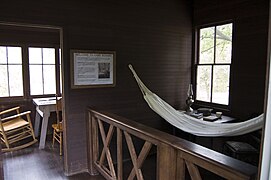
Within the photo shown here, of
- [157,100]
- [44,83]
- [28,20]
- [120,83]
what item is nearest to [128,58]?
[120,83]

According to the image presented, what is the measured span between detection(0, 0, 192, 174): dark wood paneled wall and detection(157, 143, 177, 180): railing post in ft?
5.57

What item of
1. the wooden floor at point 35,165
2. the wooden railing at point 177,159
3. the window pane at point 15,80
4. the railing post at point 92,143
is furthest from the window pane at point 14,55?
the wooden railing at point 177,159

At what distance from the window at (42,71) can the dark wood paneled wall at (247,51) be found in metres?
3.61

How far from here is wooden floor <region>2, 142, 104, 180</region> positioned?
3.11 m

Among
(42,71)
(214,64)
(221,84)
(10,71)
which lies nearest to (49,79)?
(42,71)

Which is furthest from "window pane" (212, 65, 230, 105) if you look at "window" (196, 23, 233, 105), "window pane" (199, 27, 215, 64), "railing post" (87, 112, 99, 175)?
"railing post" (87, 112, 99, 175)

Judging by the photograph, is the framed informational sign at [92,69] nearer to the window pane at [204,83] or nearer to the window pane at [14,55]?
the window pane at [204,83]

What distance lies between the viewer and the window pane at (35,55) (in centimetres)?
488

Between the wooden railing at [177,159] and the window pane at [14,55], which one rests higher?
the window pane at [14,55]

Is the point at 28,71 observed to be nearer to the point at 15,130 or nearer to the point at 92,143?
the point at 15,130

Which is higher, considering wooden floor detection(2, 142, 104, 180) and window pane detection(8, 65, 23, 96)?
window pane detection(8, 65, 23, 96)

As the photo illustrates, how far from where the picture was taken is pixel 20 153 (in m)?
3.96

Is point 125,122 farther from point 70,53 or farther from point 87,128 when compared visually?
point 70,53

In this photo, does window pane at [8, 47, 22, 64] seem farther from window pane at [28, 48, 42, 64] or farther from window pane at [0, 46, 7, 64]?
window pane at [28, 48, 42, 64]
